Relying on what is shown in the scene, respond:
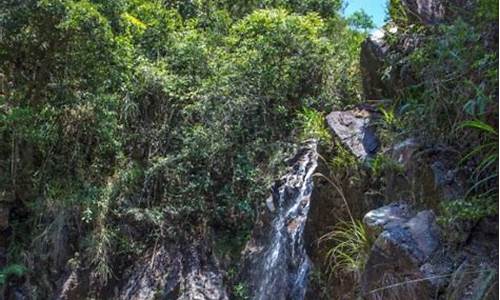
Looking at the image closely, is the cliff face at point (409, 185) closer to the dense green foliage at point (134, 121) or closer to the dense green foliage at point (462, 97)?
the dense green foliage at point (462, 97)

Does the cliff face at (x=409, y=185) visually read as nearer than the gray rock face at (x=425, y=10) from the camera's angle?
Yes

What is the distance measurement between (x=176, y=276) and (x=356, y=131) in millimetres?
2209

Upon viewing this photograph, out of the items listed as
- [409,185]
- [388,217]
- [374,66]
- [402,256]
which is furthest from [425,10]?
[402,256]

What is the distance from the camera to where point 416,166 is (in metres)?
3.69

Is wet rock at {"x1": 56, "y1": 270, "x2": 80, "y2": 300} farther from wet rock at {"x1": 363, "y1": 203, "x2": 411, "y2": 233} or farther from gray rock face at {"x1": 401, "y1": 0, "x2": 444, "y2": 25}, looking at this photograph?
gray rock face at {"x1": 401, "y1": 0, "x2": 444, "y2": 25}

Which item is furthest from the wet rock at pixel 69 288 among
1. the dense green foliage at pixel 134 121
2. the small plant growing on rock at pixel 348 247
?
the small plant growing on rock at pixel 348 247

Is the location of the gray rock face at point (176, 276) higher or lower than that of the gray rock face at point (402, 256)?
lower

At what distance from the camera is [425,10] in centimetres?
457

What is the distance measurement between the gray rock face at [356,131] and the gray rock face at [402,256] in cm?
108

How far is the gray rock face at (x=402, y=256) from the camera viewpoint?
3068 millimetres

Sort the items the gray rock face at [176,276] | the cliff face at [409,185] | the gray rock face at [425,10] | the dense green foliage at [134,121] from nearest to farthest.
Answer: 1. the cliff face at [409,185]
2. the gray rock face at [425,10]
3. the gray rock face at [176,276]
4. the dense green foliage at [134,121]

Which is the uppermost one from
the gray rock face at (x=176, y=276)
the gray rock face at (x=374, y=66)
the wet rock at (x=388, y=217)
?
the gray rock face at (x=374, y=66)

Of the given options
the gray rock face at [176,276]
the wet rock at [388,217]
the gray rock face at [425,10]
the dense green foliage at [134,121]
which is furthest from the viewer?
the dense green foliage at [134,121]

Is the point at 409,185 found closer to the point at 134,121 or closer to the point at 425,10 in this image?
the point at 425,10
